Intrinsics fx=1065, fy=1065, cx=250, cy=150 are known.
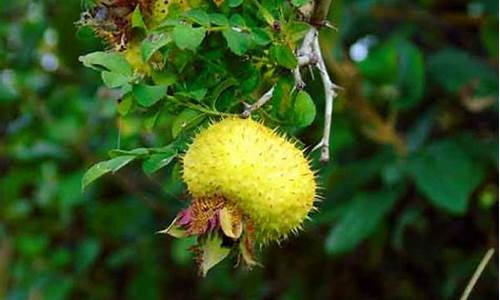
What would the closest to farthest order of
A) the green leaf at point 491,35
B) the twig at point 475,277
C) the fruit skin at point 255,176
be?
the fruit skin at point 255,176, the twig at point 475,277, the green leaf at point 491,35

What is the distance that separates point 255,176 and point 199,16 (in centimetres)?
13

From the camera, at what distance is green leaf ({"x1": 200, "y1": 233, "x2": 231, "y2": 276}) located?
779 millimetres

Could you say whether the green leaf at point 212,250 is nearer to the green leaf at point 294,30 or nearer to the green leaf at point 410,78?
the green leaf at point 294,30

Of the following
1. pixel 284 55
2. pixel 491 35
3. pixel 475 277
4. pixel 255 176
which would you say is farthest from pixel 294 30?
pixel 491 35

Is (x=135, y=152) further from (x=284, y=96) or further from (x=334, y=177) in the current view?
(x=334, y=177)

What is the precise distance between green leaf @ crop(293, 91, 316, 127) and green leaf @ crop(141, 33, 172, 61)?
0.12m

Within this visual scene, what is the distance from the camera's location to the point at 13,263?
7.18 ft

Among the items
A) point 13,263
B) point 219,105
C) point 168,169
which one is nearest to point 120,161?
point 219,105

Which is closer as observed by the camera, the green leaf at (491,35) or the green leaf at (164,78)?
the green leaf at (164,78)

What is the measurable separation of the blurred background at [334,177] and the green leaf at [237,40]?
647mm

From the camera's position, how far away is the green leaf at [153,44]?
2.54 feet

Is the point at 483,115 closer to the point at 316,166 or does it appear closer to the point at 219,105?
the point at 316,166

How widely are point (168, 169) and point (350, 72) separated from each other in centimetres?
36

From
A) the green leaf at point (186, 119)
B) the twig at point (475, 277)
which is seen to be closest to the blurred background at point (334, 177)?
the twig at point (475, 277)
